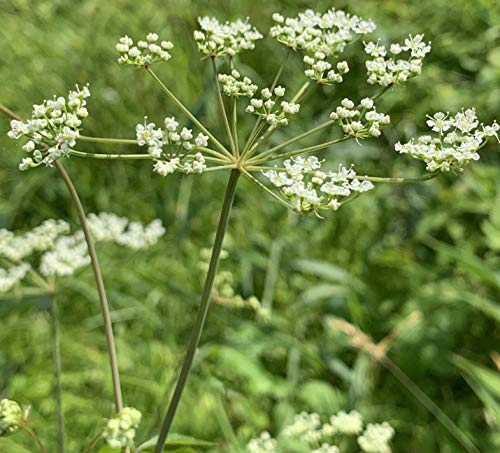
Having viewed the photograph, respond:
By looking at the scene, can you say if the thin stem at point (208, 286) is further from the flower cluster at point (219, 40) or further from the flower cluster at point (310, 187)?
the flower cluster at point (219, 40)

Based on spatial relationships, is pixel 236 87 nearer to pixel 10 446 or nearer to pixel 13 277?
pixel 13 277

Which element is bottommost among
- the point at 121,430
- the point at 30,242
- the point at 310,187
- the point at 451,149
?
the point at 121,430

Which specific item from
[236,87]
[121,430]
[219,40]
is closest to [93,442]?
[121,430]

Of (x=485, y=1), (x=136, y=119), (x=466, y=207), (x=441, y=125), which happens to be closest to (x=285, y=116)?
(x=441, y=125)

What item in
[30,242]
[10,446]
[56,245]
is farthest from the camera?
[10,446]

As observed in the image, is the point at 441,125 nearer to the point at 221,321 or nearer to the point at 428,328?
the point at 428,328

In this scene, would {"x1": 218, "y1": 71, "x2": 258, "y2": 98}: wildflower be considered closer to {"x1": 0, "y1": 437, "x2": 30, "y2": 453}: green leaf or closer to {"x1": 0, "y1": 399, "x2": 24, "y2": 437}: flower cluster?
{"x1": 0, "y1": 399, "x2": 24, "y2": 437}: flower cluster
